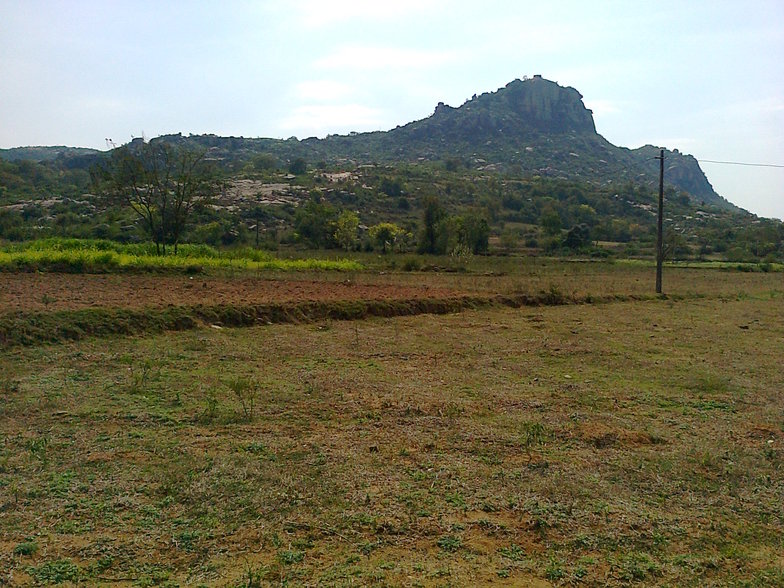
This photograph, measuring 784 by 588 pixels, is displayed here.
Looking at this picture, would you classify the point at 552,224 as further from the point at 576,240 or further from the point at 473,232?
the point at 473,232

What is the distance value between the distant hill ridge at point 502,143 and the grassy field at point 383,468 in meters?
128

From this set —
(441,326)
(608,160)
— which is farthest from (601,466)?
(608,160)

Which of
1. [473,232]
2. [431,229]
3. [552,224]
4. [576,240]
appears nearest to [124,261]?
[431,229]

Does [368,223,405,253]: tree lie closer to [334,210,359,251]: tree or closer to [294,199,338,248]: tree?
[334,210,359,251]: tree

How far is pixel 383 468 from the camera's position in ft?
20.4

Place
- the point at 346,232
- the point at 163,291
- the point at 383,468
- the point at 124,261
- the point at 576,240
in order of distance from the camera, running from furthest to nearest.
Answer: the point at 576,240 → the point at 346,232 → the point at 124,261 → the point at 163,291 → the point at 383,468

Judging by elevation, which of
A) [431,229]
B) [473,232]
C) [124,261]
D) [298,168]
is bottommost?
[124,261]

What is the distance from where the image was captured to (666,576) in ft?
14.4

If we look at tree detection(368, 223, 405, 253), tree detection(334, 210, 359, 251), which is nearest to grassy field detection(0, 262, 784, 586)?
tree detection(334, 210, 359, 251)

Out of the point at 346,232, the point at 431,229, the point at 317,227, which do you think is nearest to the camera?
the point at 346,232

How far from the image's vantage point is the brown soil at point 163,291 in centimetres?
1479

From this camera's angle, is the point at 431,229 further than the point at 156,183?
Yes

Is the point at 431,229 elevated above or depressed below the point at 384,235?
above

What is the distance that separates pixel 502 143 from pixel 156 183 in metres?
138
